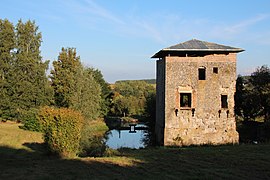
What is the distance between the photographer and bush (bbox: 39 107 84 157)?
475 inches

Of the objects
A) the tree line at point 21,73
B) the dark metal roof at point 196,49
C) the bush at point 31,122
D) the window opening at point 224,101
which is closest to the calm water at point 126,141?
the tree line at point 21,73

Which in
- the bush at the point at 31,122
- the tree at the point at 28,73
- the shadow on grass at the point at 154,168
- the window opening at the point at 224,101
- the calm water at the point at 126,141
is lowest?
the calm water at the point at 126,141

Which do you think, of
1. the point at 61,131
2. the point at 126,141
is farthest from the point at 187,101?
the point at 61,131

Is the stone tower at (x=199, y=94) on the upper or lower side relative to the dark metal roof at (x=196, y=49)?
lower

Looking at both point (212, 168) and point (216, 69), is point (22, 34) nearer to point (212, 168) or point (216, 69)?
point (216, 69)

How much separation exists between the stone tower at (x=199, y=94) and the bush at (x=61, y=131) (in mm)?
8774

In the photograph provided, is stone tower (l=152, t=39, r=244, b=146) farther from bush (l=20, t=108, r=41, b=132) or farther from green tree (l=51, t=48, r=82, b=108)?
green tree (l=51, t=48, r=82, b=108)

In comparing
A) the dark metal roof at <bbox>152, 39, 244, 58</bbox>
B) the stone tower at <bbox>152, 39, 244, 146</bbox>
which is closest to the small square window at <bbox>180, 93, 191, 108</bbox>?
the stone tower at <bbox>152, 39, 244, 146</bbox>

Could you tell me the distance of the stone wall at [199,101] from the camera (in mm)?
19609

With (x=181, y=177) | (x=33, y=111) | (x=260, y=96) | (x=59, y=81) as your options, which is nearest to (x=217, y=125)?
(x=260, y=96)

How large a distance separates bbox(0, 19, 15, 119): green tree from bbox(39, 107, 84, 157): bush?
775 inches

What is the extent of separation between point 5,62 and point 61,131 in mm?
21262

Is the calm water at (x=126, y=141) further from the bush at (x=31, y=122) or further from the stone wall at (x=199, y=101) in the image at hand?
the bush at (x=31, y=122)

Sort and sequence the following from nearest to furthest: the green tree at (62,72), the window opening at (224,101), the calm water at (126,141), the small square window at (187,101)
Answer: the window opening at (224,101)
the small square window at (187,101)
the calm water at (126,141)
the green tree at (62,72)
